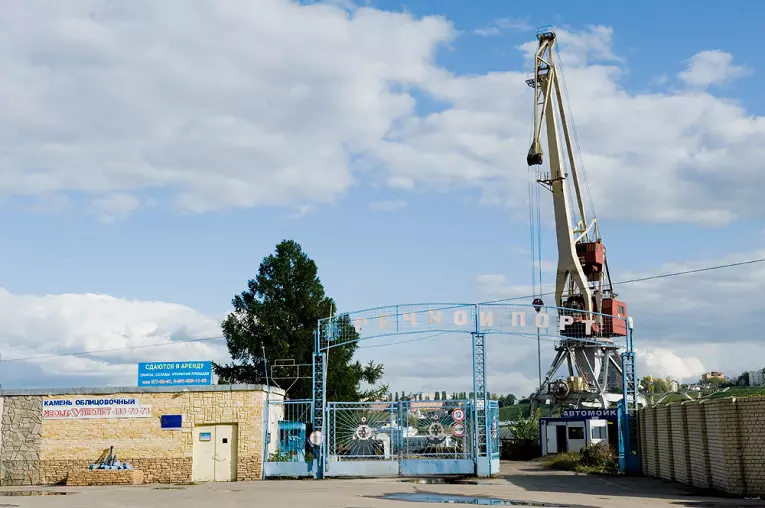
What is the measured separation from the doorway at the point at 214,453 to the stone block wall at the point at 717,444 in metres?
15.9

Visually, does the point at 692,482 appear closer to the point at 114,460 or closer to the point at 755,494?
the point at 755,494

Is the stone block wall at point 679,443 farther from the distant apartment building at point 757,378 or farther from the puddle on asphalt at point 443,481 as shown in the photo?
the distant apartment building at point 757,378

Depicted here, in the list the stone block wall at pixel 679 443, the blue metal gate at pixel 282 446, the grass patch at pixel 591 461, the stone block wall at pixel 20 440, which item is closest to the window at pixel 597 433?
the grass patch at pixel 591 461

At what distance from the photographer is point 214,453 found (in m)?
30.7

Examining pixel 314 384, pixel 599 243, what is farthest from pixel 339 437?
pixel 599 243

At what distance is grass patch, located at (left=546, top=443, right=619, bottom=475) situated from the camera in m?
35.2

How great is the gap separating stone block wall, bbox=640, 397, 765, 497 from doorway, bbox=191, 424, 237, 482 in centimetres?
1585

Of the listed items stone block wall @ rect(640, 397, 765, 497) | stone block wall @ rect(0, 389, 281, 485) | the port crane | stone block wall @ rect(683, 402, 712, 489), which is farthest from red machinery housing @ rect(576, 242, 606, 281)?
stone block wall @ rect(0, 389, 281, 485)

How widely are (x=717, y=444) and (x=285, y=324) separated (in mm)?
31395

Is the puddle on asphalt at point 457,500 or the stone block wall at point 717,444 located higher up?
the stone block wall at point 717,444

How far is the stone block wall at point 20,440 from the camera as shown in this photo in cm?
3062

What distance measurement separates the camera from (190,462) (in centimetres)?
3038

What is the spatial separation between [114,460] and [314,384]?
314 inches

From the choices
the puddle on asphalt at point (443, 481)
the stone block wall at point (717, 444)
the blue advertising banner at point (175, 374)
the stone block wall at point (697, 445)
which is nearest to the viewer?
the stone block wall at point (717, 444)
